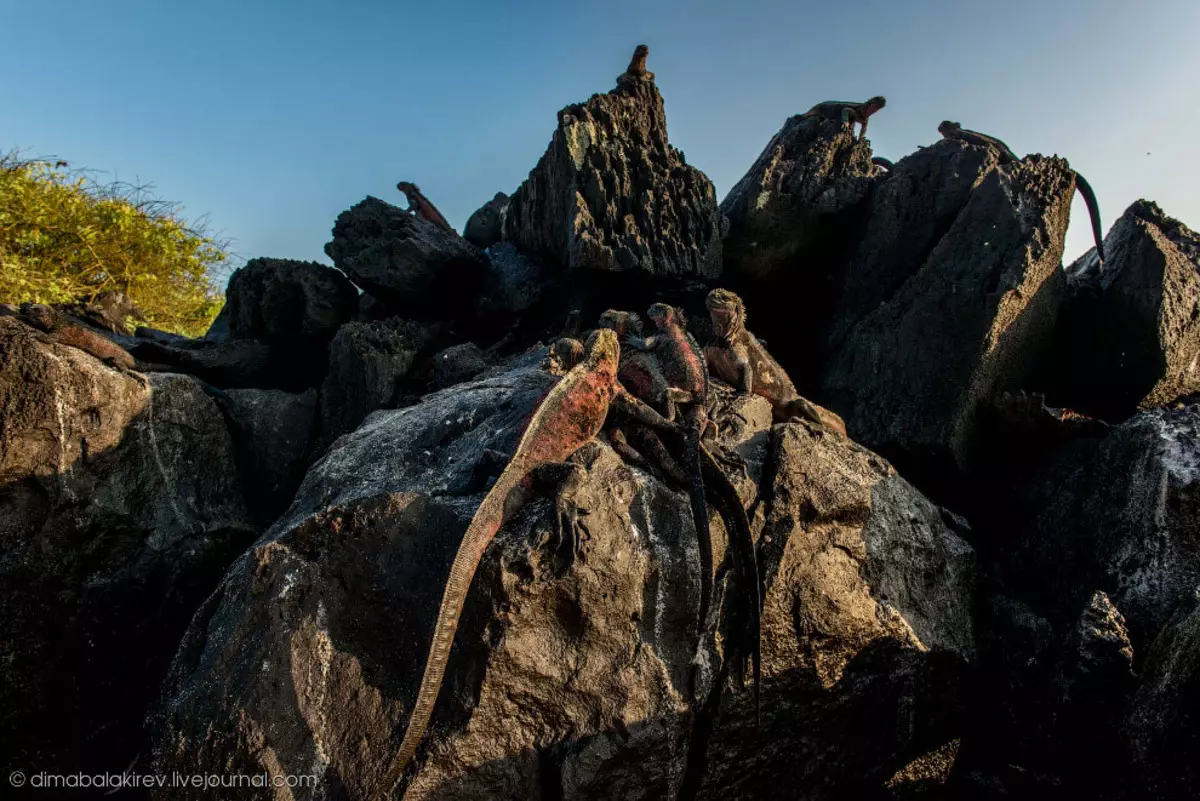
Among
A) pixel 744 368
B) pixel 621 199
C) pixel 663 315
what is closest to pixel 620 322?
pixel 663 315

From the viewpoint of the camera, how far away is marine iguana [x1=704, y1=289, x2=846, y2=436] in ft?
22.0

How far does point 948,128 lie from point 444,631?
10263mm

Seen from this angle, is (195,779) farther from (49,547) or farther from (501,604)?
(49,547)

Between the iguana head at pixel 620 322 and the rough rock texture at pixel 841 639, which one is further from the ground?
the iguana head at pixel 620 322

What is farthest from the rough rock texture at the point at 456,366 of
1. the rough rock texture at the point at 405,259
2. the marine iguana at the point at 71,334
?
the marine iguana at the point at 71,334

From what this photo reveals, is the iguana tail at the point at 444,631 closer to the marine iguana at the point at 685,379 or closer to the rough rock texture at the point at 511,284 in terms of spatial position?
the marine iguana at the point at 685,379

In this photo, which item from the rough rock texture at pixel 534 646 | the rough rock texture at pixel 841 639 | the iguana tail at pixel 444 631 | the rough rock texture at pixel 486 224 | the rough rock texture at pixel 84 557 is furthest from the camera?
the rough rock texture at pixel 486 224

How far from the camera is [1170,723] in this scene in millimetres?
4461

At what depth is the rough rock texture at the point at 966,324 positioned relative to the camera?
26.0ft

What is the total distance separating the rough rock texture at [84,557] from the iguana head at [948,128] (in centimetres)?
1032

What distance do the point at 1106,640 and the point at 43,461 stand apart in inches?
307

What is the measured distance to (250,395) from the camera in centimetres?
842

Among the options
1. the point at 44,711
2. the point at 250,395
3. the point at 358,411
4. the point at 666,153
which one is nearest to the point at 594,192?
the point at 666,153

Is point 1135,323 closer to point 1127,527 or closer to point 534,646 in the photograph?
point 1127,527
